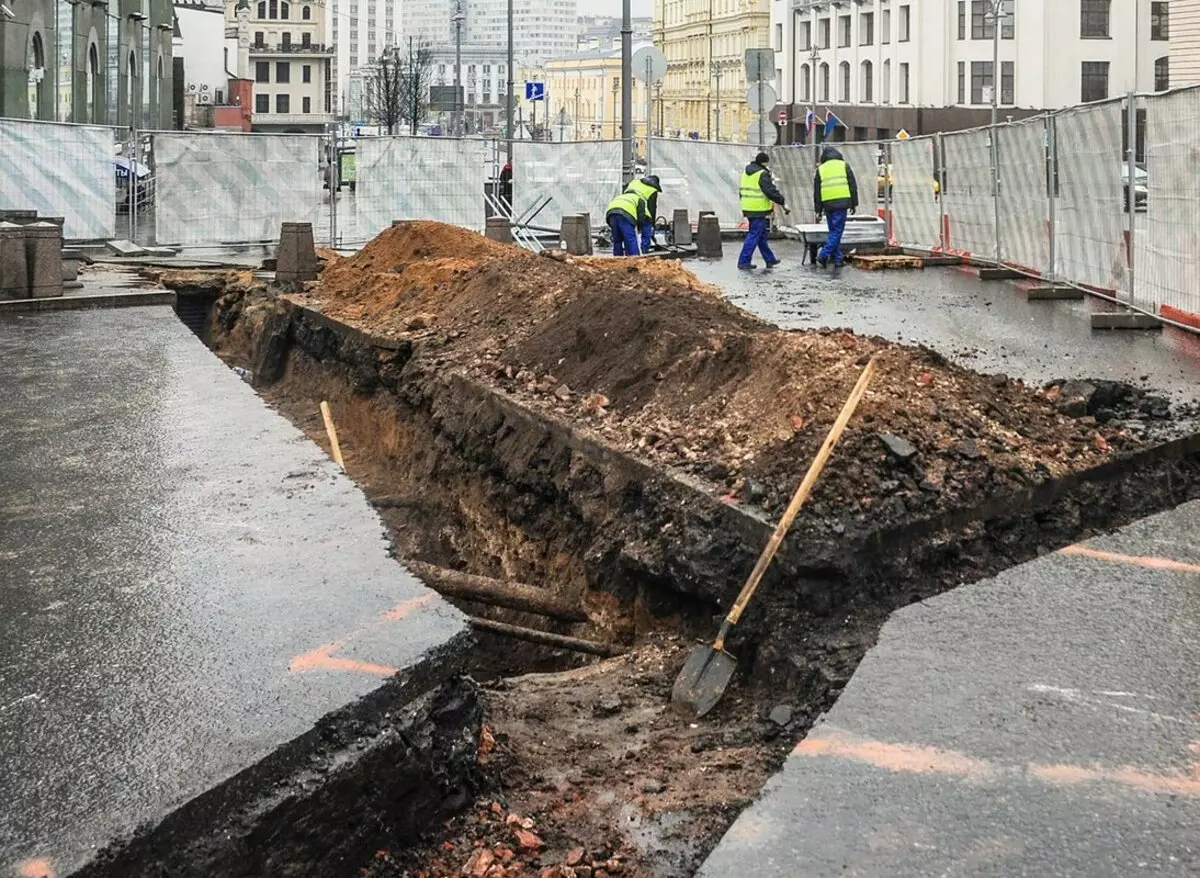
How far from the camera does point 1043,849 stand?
10.3ft

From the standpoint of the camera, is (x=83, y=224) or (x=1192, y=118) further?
(x=83, y=224)

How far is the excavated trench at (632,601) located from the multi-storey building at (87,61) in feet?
86.9

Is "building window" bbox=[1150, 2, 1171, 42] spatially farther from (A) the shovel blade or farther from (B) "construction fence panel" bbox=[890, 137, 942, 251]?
(A) the shovel blade

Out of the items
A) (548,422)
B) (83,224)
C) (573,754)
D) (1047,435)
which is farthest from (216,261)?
(573,754)

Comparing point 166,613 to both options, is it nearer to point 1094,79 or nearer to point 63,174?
point 63,174

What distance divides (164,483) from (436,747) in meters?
3.04

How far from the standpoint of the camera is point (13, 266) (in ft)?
45.0

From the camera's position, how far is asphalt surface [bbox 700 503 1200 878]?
3.17 meters

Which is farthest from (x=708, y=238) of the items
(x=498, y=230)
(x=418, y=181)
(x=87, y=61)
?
(x=87, y=61)

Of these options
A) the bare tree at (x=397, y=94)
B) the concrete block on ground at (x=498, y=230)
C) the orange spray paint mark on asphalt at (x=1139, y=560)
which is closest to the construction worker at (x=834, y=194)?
the concrete block on ground at (x=498, y=230)

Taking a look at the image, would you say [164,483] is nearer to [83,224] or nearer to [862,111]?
[83,224]

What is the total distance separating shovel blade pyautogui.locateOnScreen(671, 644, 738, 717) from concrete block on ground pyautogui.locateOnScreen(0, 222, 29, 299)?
11.2m

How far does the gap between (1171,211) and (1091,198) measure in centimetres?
224

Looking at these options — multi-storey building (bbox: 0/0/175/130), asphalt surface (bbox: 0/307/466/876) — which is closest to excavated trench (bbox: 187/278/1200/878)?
asphalt surface (bbox: 0/307/466/876)
